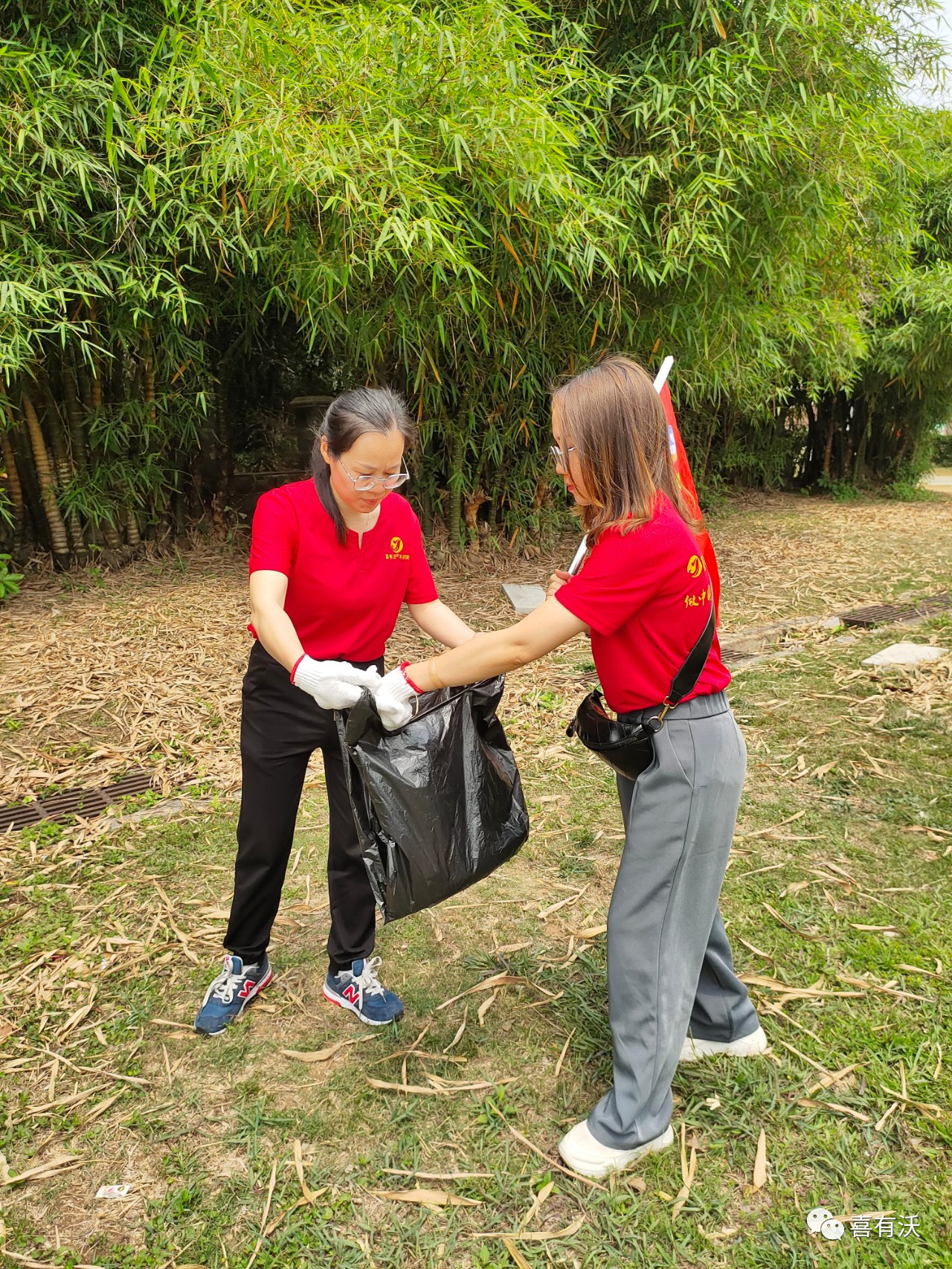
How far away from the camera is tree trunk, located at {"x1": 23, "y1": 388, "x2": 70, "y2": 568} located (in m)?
5.22

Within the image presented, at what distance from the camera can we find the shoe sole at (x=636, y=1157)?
162cm

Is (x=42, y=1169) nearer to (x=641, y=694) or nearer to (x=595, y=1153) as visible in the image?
(x=595, y=1153)

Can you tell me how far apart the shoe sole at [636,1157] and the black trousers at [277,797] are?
704 millimetres

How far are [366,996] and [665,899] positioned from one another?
869 millimetres

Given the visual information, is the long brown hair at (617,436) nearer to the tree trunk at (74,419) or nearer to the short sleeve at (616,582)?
the short sleeve at (616,582)

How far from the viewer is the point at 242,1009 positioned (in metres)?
2.08

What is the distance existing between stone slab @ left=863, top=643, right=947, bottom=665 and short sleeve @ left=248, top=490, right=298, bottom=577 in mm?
3554

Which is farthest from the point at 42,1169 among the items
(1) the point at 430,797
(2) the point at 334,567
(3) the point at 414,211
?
(3) the point at 414,211

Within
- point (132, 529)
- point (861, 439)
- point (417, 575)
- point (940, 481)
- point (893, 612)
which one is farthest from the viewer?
point (940, 481)

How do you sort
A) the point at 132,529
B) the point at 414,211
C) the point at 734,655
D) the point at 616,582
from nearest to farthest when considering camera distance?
the point at 616,582
the point at 414,211
the point at 734,655
the point at 132,529

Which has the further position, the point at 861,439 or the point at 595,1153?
the point at 861,439

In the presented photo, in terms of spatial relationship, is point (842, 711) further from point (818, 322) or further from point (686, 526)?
point (818, 322)

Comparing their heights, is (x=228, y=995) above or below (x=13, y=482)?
below

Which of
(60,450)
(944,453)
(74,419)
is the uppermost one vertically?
(74,419)
